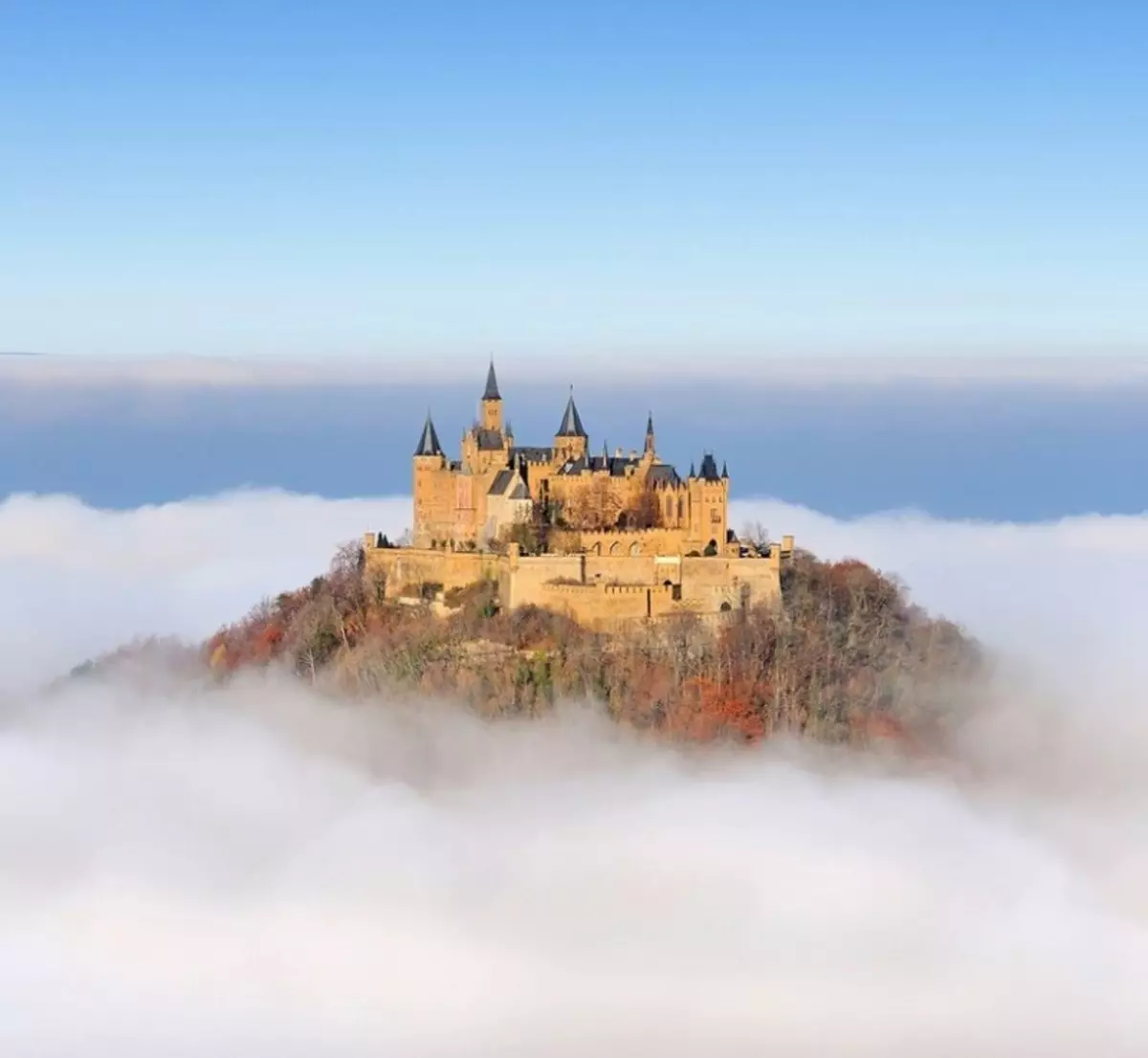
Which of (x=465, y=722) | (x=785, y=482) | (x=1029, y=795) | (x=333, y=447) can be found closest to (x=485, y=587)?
(x=465, y=722)

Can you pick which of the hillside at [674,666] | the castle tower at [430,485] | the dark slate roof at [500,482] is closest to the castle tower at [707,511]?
the hillside at [674,666]

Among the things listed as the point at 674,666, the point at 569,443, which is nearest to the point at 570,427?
the point at 569,443

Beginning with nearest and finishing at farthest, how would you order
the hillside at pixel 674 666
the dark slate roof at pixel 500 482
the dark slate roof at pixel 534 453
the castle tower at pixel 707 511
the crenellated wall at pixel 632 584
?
the hillside at pixel 674 666 < the crenellated wall at pixel 632 584 < the castle tower at pixel 707 511 < the dark slate roof at pixel 500 482 < the dark slate roof at pixel 534 453

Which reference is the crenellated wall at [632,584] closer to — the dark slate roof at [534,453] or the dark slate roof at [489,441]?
the dark slate roof at [489,441]

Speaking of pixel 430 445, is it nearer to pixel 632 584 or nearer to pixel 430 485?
pixel 430 485

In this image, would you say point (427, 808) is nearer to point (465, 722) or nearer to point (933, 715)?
point (465, 722)

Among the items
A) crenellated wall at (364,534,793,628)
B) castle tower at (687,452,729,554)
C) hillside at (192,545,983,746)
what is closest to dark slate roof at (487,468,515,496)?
crenellated wall at (364,534,793,628)

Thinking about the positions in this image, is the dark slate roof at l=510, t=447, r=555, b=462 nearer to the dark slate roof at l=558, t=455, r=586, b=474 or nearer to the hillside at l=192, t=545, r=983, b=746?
the dark slate roof at l=558, t=455, r=586, b=474
